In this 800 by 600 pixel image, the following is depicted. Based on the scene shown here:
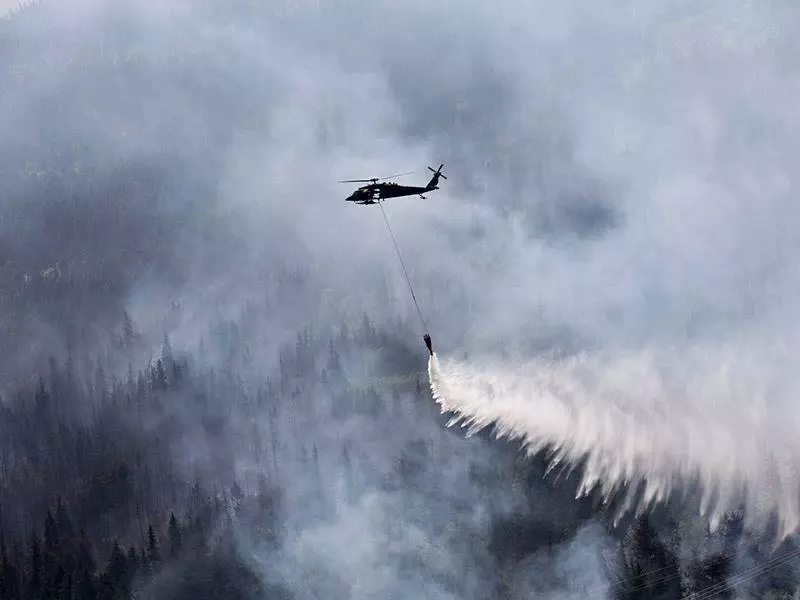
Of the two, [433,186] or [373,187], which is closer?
[373,187]

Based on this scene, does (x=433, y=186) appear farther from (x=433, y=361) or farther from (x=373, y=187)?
(x=433, y=361)

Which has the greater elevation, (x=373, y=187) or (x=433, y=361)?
(x=373, y=187)

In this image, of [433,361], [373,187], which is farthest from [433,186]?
[433,361]

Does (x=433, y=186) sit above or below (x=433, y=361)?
above
